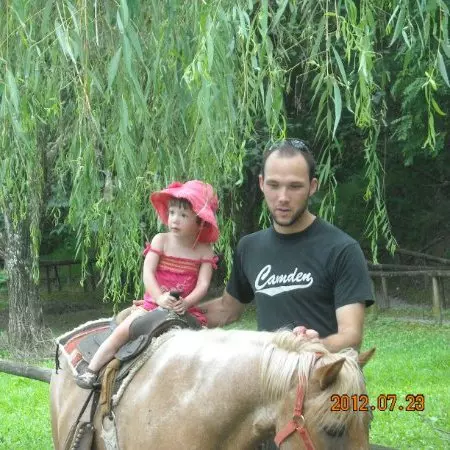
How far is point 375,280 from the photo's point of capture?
18016 millimetres

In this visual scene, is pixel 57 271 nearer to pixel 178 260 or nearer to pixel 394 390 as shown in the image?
pixel 394 390

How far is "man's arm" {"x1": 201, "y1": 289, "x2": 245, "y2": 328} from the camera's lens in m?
3.86

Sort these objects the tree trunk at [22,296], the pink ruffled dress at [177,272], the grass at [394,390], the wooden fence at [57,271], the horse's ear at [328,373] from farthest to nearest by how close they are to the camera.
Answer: the wooden fence at [57,271]
the tree trunk at [22,296]
the grass at [394,390]
the pink ruffled dress at [177,272]
the horse's ear at [328,373]

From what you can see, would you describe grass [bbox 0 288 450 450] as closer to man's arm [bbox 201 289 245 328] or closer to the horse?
man's arm [bbox 201 289 245 328]

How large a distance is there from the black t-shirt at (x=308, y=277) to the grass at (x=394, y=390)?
1670 mm

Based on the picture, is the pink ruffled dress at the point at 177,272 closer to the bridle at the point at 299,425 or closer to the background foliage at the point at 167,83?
the background foliage at the point at 167,83

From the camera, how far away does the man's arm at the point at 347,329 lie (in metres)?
3.19

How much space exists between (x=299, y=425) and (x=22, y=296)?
1090 cm

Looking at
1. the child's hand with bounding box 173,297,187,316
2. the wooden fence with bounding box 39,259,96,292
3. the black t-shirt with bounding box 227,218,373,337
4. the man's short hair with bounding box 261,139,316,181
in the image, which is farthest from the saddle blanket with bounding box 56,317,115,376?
the wooden fence with bounding box 39,259,96,292

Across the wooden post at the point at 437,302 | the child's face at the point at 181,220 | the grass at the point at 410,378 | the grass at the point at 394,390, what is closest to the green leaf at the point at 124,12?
the child's face at the point at 181,220

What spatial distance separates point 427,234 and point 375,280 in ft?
4.80

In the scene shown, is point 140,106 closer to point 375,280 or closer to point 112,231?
point 112,231

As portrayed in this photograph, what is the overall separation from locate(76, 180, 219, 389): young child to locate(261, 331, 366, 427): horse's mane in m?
0.83

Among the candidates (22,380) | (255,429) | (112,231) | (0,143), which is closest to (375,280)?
(22,380)
